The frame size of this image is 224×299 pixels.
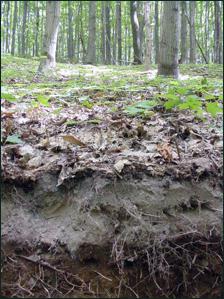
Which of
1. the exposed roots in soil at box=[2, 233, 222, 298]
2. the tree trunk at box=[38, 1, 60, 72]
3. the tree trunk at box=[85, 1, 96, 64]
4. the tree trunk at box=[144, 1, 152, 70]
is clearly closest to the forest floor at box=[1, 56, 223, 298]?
the exposed roots in soil at box=[2, 233, 222, 298]

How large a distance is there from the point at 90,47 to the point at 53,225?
969 centimetres

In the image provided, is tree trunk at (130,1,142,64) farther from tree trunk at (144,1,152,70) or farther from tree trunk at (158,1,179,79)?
tree trunk at (158,1,179,79)

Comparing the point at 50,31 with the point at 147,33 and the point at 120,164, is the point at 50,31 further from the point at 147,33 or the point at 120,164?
the point at 120,164

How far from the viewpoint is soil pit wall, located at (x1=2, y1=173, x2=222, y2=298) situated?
7.71 ft

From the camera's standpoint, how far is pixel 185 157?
110 inches

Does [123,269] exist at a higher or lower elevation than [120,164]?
lower

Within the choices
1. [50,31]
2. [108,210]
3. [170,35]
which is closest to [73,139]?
[108,210]

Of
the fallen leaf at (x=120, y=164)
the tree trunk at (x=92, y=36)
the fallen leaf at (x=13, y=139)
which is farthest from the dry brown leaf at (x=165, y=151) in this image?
the tree trunk at (x=92, y=36)

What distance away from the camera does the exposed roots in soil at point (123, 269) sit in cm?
232

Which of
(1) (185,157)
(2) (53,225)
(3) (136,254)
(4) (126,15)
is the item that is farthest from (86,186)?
(4) (126,15)

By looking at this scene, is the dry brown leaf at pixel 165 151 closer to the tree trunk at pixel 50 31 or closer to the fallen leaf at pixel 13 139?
the fallen leaf at pixel 13 139

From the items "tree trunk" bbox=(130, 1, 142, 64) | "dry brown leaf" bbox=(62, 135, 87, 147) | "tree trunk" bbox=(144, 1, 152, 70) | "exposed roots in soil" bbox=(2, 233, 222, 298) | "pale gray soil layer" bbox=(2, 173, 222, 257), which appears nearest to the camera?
"exposed roots in soil" bbox=(2, 233, 222, 298)

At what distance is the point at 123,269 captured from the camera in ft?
7.80

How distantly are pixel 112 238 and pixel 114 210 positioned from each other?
21cm
